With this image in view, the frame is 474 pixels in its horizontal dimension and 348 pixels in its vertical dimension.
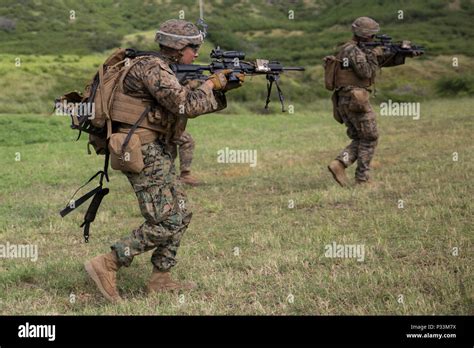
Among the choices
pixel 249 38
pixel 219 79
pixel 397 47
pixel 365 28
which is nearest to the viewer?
pixel 219 79

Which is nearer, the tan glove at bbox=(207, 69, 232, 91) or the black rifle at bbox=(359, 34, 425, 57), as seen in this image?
the tan glove at bbox=(207, 69, 232, 91)

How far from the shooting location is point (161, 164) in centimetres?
589

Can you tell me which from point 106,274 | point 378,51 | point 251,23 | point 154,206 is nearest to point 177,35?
point 154,206

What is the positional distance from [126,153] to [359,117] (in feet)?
18.8

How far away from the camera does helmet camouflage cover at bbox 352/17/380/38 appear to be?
10367mm

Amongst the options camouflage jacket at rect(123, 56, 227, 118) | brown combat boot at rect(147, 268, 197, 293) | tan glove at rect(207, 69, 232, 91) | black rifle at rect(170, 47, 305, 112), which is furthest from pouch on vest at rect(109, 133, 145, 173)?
brown combat boot at rect(147, 268, 197, 293)

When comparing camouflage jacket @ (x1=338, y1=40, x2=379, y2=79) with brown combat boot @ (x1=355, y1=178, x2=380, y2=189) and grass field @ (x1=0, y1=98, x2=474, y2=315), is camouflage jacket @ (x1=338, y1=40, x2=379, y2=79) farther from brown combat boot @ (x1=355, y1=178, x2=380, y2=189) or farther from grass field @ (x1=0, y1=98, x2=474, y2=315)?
grass field @ (x1=0, y1=98, x2=474, y2=315)

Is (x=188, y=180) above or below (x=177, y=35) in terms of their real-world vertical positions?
below

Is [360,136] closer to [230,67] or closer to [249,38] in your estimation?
[230,67]

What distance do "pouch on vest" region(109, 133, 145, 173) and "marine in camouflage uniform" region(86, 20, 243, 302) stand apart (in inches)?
4.5

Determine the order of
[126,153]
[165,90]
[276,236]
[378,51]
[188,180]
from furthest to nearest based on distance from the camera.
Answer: [188,180]
[378,51]
[276,236]
[126,153]
[165,90]

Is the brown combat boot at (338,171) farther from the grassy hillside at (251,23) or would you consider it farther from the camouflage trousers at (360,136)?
the grassy hillside at (251,23)
